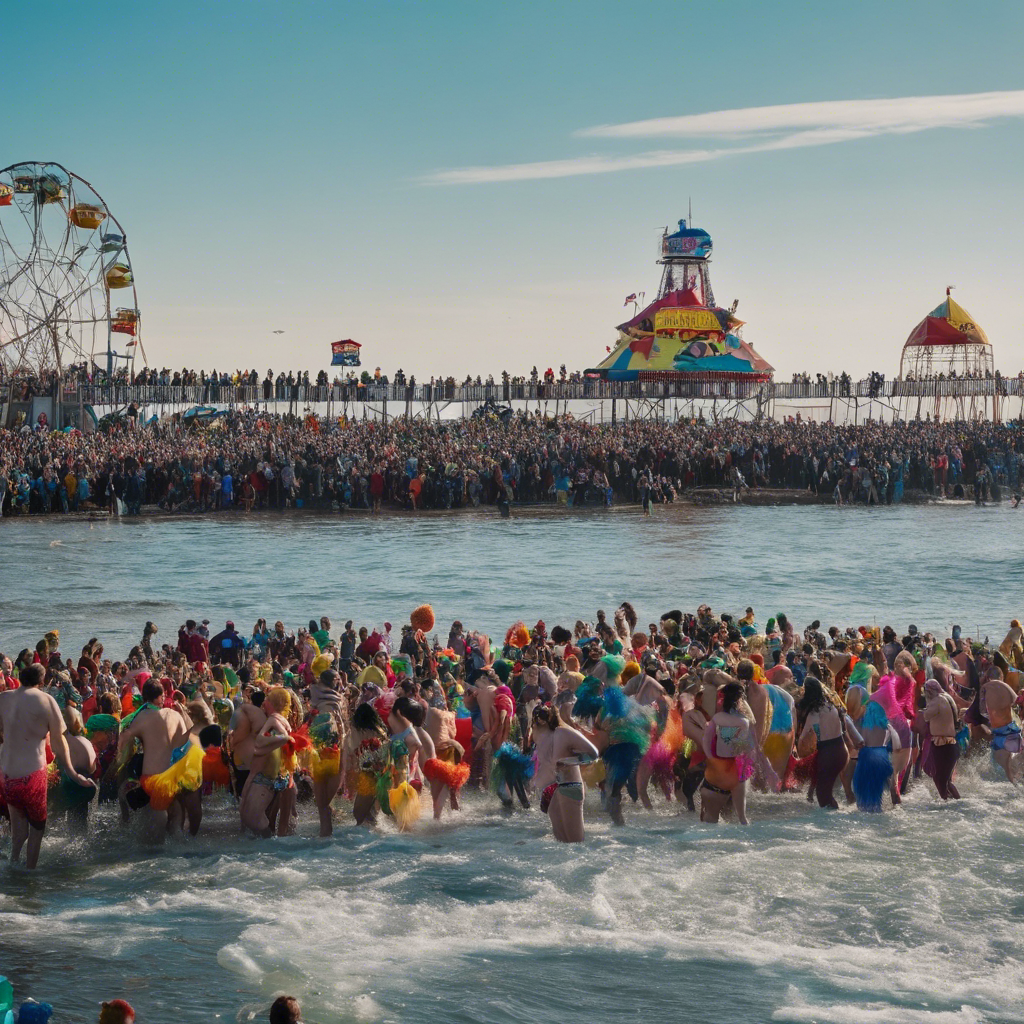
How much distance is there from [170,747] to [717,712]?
399cm

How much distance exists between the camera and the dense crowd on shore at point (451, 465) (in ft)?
132

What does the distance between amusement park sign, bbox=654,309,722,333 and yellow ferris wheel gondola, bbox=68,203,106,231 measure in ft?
81.9

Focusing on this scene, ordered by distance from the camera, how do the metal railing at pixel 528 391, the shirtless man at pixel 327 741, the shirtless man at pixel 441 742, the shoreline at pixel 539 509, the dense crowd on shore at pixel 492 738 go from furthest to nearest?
the metal railing at pixel 528 391 → the shoreline at pixel 539 509 → the shirtless man at pixel 441 742 → the shirtless man at pixel 327 741 → the dense crowd on shore at pixel 492 738

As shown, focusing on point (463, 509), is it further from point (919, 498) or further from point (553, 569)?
point (919, 498)

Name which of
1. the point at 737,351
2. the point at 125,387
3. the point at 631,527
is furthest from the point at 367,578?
the point at 737,351

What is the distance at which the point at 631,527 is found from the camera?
38781mm

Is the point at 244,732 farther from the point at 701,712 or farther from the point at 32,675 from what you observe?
the point at 701,712

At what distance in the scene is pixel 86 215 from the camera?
167 ft

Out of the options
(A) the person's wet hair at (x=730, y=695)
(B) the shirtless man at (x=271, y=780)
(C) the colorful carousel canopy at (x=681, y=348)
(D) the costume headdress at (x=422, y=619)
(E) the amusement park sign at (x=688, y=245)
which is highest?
(E) the amusement park sign at (x=688, y=245)

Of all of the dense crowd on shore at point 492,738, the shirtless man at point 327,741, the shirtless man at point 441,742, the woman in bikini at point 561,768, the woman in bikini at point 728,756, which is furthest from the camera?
the shirtless man at point 441,742

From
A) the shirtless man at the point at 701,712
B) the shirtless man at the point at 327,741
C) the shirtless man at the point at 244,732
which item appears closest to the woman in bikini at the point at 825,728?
the shirtless man at the point at 701,712

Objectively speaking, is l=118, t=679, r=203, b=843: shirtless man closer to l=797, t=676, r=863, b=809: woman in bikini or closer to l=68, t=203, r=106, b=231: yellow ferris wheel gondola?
l=797, t=676, r=863, b=809: woman in bikini

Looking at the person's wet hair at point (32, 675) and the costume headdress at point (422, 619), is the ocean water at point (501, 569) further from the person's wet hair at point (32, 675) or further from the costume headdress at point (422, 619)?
the person's wet hair at point (32, 675)

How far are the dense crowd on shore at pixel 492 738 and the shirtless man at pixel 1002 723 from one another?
0.02 metres
